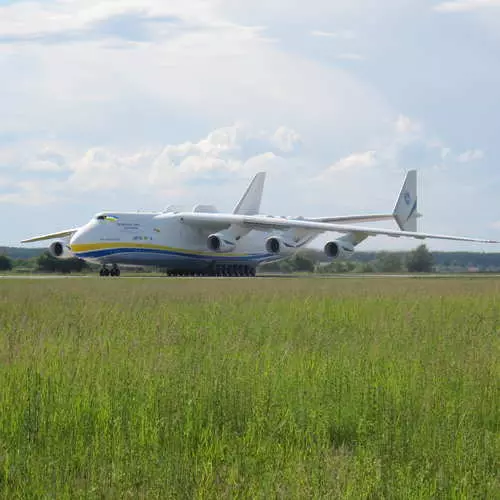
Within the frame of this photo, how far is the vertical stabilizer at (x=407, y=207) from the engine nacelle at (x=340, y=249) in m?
6.52

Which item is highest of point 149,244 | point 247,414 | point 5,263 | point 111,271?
point 149,244

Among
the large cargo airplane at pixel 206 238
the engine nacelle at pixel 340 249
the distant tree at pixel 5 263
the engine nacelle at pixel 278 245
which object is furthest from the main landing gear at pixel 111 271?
the distant tree at pixel 5 263

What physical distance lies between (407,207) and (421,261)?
11.9 feet

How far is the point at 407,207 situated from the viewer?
48938 millimetres

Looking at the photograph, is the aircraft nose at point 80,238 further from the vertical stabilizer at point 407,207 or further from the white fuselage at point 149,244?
the vertical stabilizer at point 407,207

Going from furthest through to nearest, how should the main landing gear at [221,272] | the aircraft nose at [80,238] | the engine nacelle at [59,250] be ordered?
the main landing gear at [221,272], the engine nacelle at [59,250], the aircraft nose at [80,238]

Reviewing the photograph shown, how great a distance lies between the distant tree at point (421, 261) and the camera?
50719mm

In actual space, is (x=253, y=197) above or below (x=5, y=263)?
above

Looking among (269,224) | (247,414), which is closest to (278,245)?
(269,224)

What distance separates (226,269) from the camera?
46.0m

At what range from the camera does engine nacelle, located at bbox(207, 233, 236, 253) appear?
43.1 metres

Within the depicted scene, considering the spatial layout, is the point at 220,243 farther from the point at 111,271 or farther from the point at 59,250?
the point at 59,250

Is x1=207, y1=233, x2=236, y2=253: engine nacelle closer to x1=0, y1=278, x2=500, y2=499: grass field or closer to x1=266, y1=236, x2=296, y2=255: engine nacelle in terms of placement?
x1=266, y1=236, x2=296, y2=255: engine nacelle

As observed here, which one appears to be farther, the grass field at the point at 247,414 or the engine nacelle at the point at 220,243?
the engine nacelle at the point at 220,243
